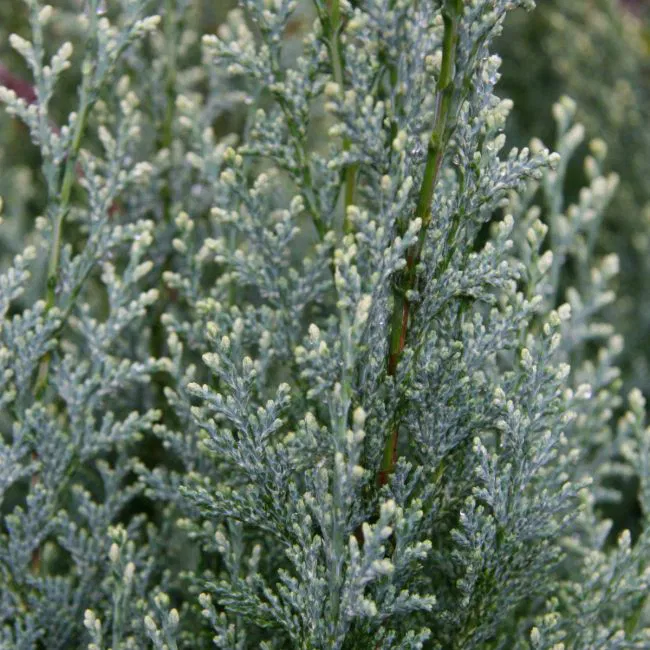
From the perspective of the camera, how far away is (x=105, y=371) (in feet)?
7.00

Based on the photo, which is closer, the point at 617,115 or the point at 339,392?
the point at 339,392

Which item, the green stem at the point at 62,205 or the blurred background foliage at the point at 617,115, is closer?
the green stem at the point at 62,205

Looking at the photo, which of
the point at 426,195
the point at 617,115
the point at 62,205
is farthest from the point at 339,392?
the point at 617,115

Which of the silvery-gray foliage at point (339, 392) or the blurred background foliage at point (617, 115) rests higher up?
the blurred background foliage at point (617, 115)

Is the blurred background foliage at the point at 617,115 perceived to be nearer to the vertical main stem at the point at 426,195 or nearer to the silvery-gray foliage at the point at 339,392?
the silvery-gray foliage at the point at 339,392

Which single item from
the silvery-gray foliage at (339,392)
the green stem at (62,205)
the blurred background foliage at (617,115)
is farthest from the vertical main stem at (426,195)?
the blurred background foliage at (617,115)

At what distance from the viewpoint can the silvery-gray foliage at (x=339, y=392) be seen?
1646 mm

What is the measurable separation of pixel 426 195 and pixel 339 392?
1.49 feet

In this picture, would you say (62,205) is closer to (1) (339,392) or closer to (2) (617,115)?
(1) (339,392)

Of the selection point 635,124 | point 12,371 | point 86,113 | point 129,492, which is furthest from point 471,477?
point 635,124

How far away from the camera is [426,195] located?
5.58 feet

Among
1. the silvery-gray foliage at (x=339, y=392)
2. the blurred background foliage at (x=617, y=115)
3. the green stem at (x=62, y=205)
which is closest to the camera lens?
the silvery-gray foliage at (x=339, y=392)

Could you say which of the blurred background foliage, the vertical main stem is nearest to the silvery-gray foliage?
the vertical main stem

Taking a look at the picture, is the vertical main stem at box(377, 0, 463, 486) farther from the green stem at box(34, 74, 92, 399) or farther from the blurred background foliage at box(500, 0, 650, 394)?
the blurred background foliage at box(500, 0, 650, 394)
